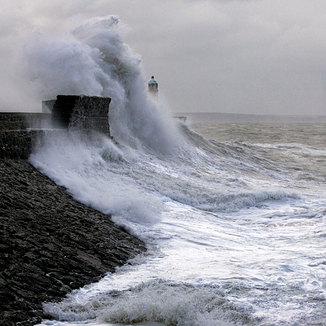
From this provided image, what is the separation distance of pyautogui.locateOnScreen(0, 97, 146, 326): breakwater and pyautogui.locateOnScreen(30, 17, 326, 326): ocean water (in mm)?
182

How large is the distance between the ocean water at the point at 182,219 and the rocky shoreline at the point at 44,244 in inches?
6.4

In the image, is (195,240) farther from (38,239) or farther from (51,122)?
(51,122)

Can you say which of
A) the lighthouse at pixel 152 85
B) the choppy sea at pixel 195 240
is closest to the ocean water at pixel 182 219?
the choppy sea at pixel 195 240

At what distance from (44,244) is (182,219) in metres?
3.02

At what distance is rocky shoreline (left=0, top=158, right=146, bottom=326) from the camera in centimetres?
455

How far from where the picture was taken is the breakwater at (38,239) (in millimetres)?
4602

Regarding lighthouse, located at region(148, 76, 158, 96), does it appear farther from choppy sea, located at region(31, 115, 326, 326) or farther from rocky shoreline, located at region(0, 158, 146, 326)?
rocky shoreline, located at region(0, 158, 146, 326)

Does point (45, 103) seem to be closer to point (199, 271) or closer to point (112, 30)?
point (112, 30)

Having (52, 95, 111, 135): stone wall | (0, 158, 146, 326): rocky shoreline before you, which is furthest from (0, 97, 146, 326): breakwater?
(52, 95, 111, 135): stone wall

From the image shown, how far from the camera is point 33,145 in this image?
880cm

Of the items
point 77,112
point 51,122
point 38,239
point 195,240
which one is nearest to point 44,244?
point 38,239

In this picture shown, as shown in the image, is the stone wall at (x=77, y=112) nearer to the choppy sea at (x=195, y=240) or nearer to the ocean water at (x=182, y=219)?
the ocean water at (x=182, y=219)

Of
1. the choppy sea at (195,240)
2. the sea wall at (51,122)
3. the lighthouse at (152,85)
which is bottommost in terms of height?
the choppy sea at (195,240)

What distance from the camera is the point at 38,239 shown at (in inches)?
221
